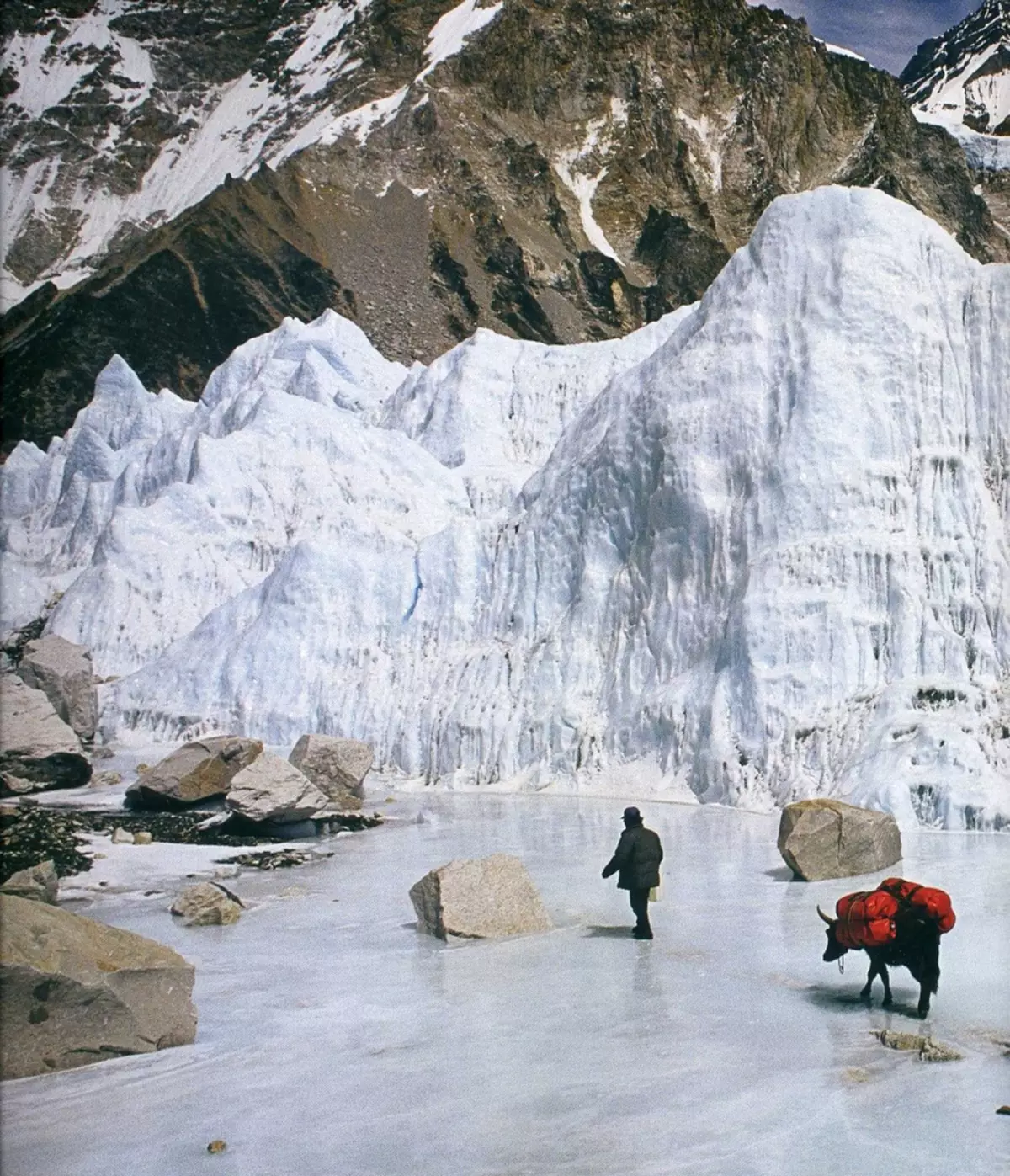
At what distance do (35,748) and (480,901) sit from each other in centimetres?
1331

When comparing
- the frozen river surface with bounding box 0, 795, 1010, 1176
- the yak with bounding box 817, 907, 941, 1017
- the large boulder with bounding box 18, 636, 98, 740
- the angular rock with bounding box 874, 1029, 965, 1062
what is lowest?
the frozen river surface with bounding box 0, 795, 1010, 1176

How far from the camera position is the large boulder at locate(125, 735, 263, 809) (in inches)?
719

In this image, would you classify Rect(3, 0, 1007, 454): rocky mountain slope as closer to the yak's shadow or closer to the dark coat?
the dark coat

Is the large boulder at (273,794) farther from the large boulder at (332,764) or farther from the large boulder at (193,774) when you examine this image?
the large boulder at (332,764)

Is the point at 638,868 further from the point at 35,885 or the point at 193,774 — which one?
the point at 193,774

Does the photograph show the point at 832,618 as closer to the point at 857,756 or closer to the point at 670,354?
the point at 857,756

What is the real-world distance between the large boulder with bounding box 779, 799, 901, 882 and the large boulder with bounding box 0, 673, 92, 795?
1316 cm

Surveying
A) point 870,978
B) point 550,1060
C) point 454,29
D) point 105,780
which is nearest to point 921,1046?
point 870,978

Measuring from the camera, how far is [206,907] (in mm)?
10680

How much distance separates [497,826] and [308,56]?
137 m

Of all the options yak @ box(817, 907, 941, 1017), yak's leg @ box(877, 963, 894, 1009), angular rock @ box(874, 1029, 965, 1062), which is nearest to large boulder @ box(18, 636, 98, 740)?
yak's leg @ box(877, 963, 894, 1009)

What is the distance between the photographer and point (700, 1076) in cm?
632

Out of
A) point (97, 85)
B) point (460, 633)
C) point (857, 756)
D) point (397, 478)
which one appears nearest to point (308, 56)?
point (97, 85)

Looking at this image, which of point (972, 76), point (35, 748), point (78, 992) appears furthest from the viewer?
point (972, 76)
